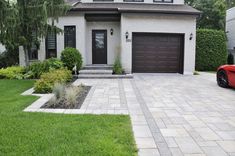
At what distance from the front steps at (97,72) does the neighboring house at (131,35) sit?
85 centimetres

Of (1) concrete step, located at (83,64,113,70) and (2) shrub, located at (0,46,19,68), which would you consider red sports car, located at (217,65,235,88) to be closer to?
(1) concrete step, located at (83,64,113,70)

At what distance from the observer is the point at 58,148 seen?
11.7 feet

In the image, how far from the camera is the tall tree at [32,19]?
37.6 ft

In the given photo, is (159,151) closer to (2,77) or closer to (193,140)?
(193,140)

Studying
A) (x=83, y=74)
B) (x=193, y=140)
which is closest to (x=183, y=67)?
(x=83, y=74)

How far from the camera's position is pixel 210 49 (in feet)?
53.0

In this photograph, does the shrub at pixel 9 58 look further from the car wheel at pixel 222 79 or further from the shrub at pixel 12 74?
the car wheel at pixel 222 79

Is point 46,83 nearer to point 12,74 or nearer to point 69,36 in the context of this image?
point 12,74

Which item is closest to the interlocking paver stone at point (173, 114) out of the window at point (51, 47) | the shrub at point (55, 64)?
the shrub at point (55, 64)

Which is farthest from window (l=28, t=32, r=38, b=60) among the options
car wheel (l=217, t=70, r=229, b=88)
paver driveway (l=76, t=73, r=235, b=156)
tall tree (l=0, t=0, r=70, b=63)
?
car wheel (l=217, t=70, r=229, b=88)

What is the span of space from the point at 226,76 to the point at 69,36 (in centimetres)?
865

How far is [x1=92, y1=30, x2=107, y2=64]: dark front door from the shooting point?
47.3 ft

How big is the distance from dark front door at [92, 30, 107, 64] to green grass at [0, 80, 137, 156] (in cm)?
902

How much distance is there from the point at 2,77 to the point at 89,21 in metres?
5.79
